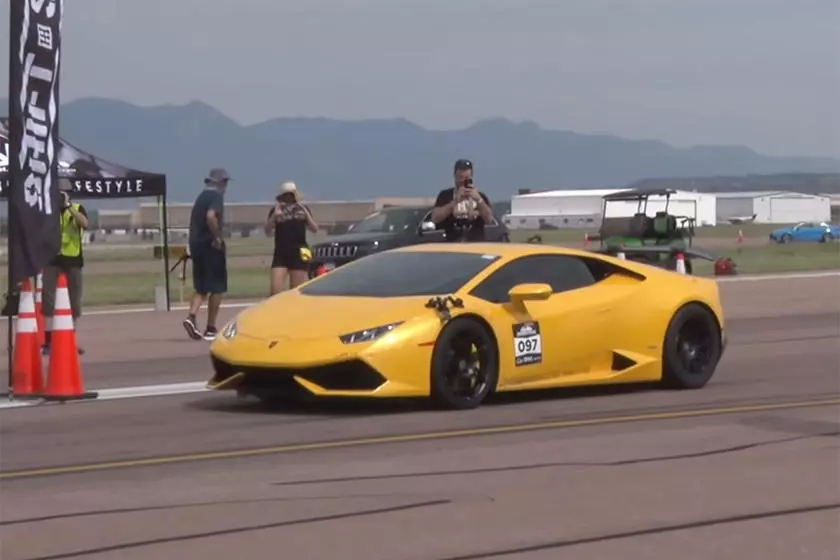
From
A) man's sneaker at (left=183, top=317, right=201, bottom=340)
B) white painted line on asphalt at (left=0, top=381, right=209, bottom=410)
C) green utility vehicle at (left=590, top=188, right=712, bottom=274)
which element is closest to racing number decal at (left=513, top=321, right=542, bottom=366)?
white painted line on asphalt at (left=0, top=381, right=209, bottom=410)

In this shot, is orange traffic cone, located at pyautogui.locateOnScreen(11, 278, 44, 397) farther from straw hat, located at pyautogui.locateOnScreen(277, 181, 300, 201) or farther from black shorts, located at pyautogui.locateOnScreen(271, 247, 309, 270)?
straw hat, located at pyautogui.locateOnScreen(277, 181, 300, 201)

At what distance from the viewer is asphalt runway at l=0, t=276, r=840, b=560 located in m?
6.93

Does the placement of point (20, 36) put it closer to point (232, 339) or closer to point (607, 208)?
point (232, 339)

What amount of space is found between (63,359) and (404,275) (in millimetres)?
2611

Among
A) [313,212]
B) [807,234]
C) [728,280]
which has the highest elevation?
A: [313,212]

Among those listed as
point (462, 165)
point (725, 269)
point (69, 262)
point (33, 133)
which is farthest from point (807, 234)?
point (33, 133)

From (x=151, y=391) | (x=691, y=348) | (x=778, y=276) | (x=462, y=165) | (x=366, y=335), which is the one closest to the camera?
(x=366, y=335)

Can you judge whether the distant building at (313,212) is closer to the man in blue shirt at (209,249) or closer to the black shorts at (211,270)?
the man in blue shirt at (209,249)

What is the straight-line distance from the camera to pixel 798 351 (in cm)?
1606

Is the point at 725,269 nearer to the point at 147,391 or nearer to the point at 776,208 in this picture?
the point at 147,391

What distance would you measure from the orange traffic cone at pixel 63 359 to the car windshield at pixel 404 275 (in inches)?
70.2

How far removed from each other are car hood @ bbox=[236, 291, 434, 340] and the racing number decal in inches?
28.9

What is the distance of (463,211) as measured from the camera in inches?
595

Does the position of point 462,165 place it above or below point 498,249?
above
